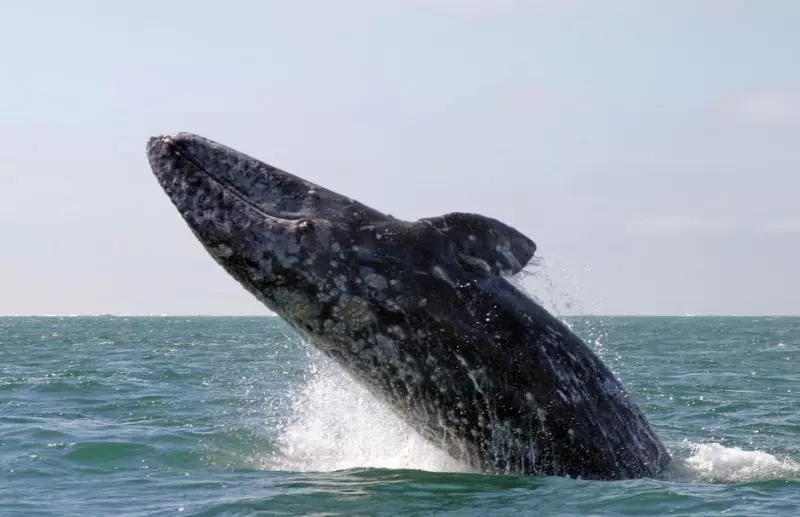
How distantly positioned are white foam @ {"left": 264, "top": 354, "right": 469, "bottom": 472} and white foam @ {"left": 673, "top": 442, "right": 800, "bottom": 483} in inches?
80.7

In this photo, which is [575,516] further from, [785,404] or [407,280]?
[785,404]

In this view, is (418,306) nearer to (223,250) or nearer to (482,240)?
(482,240)

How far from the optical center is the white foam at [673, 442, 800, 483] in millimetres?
A: 9375

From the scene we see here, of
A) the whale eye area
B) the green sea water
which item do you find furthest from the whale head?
the green sea water

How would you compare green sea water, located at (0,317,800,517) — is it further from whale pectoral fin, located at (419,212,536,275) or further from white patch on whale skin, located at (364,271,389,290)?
whale pectoral fin, located at (419,212,536,275)

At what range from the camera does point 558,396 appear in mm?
8258


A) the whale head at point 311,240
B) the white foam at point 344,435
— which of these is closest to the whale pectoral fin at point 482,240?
the whale head at point 311,240

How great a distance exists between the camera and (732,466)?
396 inches

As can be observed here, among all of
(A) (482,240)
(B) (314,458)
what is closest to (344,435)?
(B) (314,458)

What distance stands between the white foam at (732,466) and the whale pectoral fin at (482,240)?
2372 mm

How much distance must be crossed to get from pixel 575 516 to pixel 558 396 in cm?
97

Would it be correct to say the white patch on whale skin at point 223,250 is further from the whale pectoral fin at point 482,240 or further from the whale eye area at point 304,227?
the whale pectoral fin at point 482,240

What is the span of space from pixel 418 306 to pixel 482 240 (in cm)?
68

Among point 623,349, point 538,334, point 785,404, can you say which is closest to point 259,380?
point 785,404
